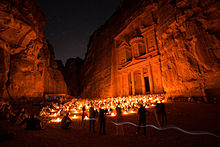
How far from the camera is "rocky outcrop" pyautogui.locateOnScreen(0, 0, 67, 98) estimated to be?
672 inches

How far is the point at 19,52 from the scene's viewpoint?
21422mm

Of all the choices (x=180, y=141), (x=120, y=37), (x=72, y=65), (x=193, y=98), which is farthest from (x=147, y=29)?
(x=72, y=65)

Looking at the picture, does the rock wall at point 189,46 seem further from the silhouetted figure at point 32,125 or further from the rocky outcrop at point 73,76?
the rocky outcrop at point 73,76

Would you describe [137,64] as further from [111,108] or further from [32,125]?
[32,125]

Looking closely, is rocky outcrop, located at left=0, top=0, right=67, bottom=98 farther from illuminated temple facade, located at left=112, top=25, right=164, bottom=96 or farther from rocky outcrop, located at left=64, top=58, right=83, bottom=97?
rocky outcrop, located at left=64, top=58, right=83, bottom=97

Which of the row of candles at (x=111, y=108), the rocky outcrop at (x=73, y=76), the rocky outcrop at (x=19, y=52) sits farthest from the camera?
the rocky outcrop at (x=73, y=76)

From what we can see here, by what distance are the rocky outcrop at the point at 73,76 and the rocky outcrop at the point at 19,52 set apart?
3138 cm

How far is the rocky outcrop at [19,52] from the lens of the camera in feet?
56.0

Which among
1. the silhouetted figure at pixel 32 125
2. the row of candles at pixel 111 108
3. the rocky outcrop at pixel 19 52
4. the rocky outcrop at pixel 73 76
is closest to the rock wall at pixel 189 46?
the row of candles at pixel 111 108

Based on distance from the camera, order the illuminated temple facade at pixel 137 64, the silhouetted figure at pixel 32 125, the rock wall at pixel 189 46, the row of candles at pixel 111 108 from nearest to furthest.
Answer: the silhouetted figure at pixel 32 125, the rock wall at pixel 189 46, the row of candles at pixel 111 108, the illuminated temple facade at pixel 137 64

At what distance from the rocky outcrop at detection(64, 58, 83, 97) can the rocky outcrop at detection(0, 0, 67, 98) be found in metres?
31.4

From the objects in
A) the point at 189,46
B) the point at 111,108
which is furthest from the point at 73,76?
the point at 189,46

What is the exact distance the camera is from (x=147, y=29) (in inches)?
922

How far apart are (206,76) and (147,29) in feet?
51.4
